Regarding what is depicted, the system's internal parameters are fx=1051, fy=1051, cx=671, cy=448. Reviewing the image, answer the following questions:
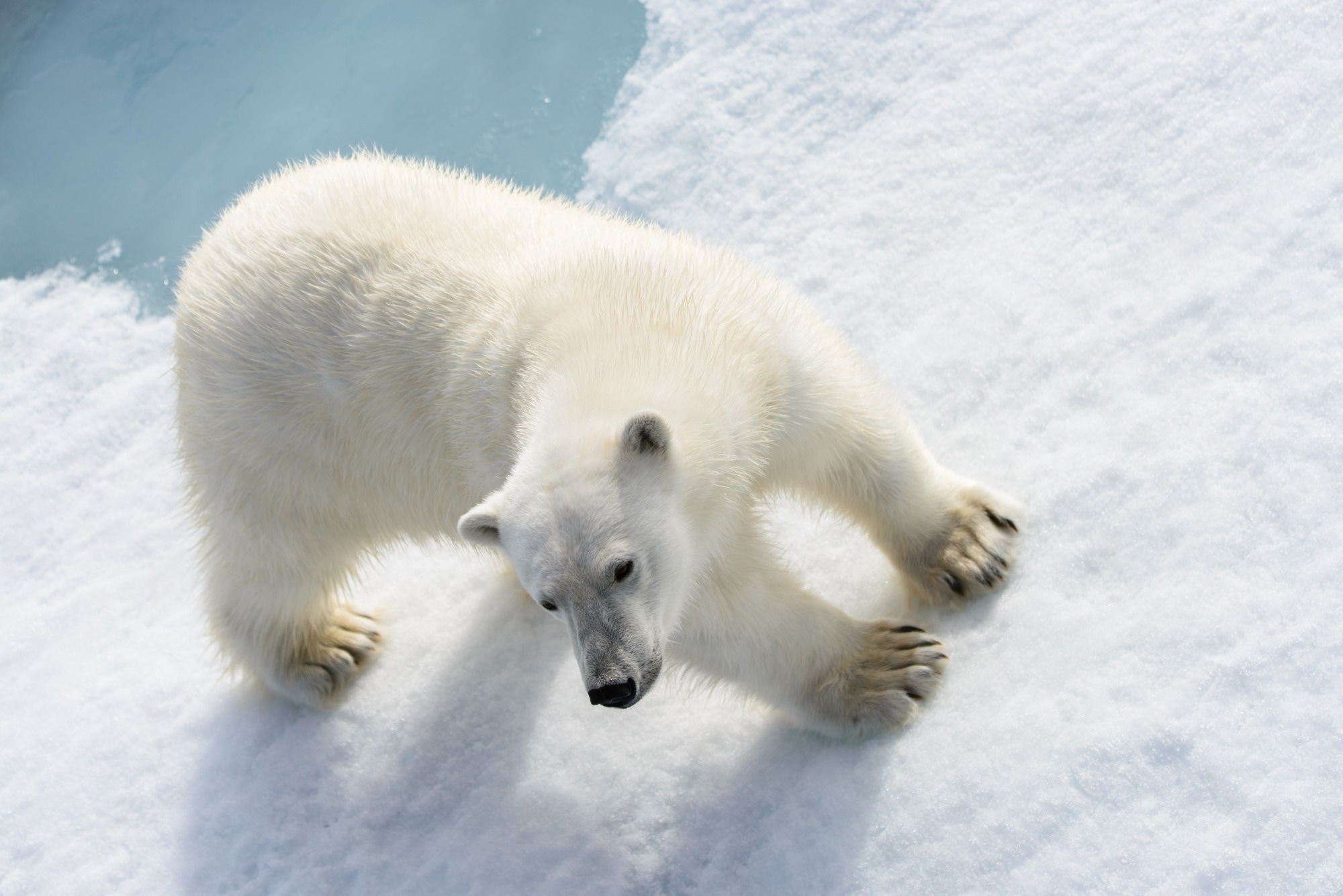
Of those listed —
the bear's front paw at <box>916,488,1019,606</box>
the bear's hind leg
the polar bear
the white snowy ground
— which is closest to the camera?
the polar bear

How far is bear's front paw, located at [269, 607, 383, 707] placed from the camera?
11.6 ft

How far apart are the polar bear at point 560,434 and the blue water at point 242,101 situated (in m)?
2.04

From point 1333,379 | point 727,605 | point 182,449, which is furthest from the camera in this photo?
point 182,449

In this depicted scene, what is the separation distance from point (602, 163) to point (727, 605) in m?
2.74

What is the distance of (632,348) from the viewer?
8.10ft

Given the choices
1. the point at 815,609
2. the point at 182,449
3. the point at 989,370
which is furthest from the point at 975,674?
the point at 182,449

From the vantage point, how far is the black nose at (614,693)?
2199 mm

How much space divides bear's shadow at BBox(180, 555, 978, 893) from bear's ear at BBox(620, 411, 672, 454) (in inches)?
46.2

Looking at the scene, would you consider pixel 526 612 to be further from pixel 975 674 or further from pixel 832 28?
pixel 832 28

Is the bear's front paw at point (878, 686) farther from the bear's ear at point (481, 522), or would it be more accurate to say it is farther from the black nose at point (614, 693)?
the bear's ear at point (481, 522)

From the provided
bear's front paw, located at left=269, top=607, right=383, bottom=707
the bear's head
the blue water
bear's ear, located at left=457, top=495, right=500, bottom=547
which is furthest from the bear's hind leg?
the blue water

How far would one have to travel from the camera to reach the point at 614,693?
2.21 meters

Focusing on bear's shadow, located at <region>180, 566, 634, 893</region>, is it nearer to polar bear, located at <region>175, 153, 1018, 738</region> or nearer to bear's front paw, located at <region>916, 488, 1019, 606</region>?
polar bear, located at <region>175, 153, 1018, 738</region>

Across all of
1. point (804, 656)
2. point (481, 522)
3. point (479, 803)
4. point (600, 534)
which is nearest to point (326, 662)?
point (479, 803)
